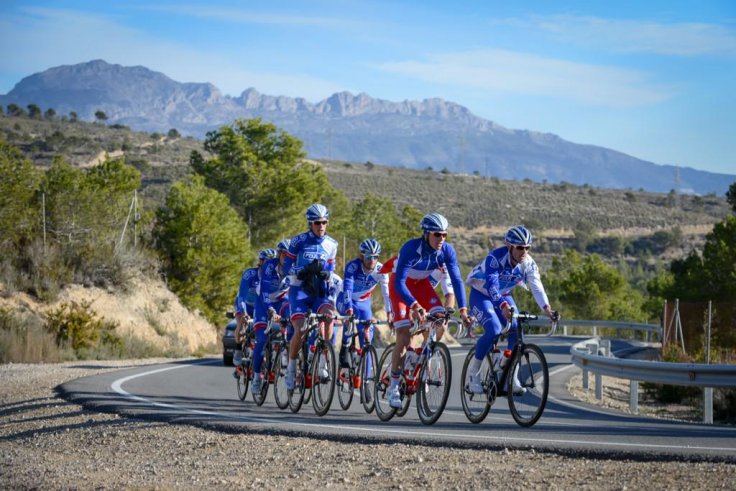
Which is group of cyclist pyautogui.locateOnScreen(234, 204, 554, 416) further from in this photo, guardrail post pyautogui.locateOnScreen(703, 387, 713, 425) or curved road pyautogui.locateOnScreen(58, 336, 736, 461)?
guardrail post pyautogui.locateOnScreen(703, 387, 713, 425)

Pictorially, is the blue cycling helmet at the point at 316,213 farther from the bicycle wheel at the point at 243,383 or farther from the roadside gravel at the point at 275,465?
the bicycle wheel at the point at 243,383

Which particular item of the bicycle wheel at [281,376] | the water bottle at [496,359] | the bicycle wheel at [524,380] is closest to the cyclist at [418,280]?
the water bottle at [496,359]

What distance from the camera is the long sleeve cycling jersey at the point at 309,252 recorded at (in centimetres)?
1366

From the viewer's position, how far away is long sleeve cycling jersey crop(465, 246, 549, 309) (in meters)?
12.0

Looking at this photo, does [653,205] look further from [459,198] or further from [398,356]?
[398,356]

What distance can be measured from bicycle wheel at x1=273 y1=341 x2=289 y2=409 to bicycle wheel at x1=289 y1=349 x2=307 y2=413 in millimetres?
382

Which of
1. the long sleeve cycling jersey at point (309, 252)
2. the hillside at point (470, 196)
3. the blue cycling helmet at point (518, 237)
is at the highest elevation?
the hillside at point (470, 196)

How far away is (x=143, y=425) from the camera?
494 inches

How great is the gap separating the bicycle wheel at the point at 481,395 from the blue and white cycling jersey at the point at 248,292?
5351 mm

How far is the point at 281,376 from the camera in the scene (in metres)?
14.8

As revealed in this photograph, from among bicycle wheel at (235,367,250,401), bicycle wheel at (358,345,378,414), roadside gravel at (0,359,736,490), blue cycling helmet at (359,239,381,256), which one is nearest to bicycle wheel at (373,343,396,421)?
bicycle wheel at (358,345,378,414)

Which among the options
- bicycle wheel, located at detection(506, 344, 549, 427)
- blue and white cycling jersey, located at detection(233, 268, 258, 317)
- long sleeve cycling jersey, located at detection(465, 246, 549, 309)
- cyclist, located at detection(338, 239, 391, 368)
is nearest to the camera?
bicycle wheel, located at detection(506, 344, 549, 427)

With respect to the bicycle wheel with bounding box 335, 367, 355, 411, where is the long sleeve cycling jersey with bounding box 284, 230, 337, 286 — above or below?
above

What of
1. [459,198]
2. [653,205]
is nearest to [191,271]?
[459,198]
